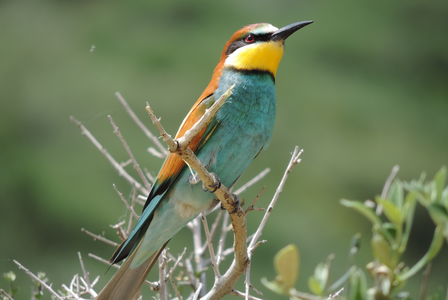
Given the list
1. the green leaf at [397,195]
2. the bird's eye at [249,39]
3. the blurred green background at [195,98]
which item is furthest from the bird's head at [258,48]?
the blurred green background at [195,98]

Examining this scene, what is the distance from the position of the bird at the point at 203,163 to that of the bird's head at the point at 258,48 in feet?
0.20

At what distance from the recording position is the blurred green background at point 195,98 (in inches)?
111

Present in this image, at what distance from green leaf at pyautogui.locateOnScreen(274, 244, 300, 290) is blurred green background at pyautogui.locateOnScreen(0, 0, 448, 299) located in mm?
2256

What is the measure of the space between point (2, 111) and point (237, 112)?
2.43m

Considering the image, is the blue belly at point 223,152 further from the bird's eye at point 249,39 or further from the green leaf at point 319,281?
the green leaf at point 319,281

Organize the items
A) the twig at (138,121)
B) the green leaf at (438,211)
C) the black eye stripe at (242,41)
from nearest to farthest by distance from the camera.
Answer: the green leaf at (438,211) → the twig at (138,121) → the black eye stripe at (242,41)

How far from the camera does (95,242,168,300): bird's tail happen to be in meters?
1.20

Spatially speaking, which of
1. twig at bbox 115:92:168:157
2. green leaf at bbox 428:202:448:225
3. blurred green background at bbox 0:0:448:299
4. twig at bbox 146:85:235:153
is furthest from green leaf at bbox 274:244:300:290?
blurred green background at bbox 0:0:448:299

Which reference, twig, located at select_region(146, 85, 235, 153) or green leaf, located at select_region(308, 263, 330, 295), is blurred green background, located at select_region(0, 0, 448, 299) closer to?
twig, located at select_region(146, 85, 235, 153)

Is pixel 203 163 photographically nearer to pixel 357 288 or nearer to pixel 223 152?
pixel 223 152

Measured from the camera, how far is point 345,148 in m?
2.98

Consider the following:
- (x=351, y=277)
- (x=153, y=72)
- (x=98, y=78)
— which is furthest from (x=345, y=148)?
(x=351, y=277)

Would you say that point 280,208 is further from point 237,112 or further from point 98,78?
point 237,112

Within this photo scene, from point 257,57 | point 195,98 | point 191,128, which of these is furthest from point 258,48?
point 195,98
